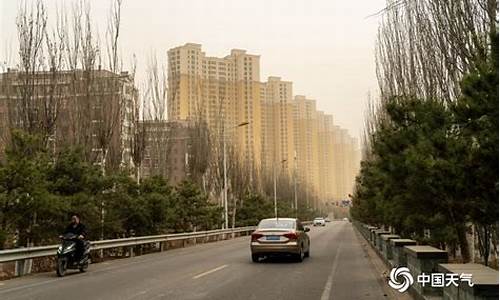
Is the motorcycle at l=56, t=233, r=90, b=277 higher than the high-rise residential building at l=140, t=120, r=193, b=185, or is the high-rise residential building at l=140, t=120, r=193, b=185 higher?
the high-rise residential building at l=140, t=120, r=193, b=185

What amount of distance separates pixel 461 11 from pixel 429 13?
287 centimetres

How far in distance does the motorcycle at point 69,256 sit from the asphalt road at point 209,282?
1.07 ft

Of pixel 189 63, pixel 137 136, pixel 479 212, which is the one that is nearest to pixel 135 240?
pixel 137 136

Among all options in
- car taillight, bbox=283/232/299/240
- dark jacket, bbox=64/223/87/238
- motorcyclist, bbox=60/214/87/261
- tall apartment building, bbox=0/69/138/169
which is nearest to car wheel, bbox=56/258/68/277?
motorcyclist, bbox=60/214/87/261

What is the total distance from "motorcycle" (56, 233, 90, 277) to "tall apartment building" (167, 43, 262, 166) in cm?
2243

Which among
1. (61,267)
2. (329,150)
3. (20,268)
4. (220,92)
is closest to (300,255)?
(61,267)

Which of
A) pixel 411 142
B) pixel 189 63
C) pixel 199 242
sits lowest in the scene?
pixel 199 242

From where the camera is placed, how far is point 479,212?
9.14 metres

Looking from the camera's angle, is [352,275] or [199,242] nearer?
[352,275]

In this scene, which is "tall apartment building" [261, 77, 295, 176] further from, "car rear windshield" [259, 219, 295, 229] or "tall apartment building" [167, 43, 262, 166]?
"car rear windshield" [259, 219, 295, 229]

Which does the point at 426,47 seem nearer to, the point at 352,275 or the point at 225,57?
the point at 352,275

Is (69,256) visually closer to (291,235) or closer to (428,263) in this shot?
(291,235)

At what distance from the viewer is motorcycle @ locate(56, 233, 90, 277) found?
14.8 metres

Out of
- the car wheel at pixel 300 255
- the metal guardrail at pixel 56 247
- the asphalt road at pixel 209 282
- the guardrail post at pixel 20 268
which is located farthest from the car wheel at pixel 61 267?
the car wheel at pixel 300 255
